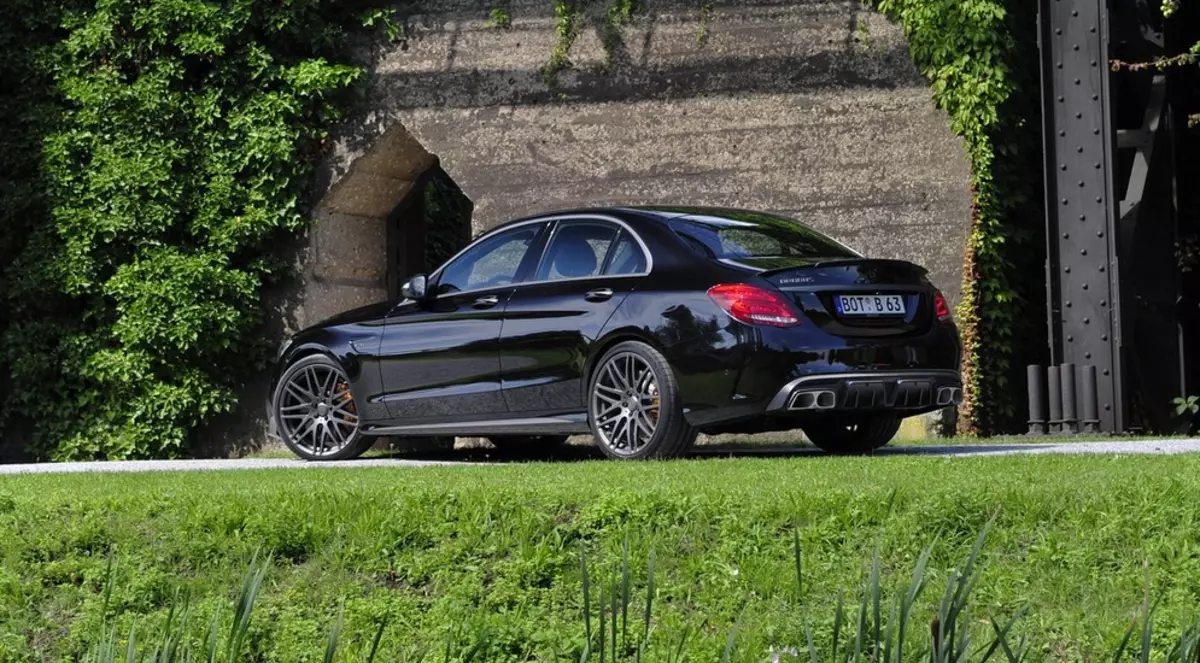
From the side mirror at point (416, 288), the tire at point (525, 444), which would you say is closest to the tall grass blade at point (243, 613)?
the side mirror at point (416, 288)

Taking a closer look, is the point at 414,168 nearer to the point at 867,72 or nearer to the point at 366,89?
the point at 366,89

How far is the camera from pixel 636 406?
32.7 feet

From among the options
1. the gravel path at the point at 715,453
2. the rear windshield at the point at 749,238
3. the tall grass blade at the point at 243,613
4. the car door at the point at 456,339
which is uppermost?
the rear windshield at the point at 749,238

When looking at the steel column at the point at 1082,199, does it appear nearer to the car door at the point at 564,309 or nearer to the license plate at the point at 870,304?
the license plate at the point at 870,304

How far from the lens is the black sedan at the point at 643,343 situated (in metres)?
9.53

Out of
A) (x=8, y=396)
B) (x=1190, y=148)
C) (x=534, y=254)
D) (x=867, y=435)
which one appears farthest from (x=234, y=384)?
(x=1190, y=148)

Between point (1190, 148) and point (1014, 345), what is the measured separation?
383 centimetres

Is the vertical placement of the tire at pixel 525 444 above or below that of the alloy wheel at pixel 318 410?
below

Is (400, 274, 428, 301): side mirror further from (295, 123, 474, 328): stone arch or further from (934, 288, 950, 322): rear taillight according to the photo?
(295, 123, 474, 328): stone arch

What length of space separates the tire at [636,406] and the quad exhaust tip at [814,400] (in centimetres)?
66

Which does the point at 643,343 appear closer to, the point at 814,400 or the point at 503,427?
the point at 814,400

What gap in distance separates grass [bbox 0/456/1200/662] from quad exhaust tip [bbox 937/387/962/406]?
1.99 m

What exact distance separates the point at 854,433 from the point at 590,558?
451 cm

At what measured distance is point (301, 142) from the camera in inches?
640
